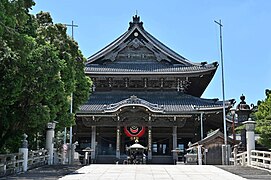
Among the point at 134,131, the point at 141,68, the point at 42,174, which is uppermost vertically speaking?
the point at 141,68

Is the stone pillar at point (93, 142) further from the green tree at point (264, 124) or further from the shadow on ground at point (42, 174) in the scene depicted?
the shadow on ground at point (42, 174)

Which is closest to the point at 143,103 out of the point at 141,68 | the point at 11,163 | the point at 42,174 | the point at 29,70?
the point at 141,68

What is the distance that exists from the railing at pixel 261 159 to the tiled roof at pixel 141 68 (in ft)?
49.7

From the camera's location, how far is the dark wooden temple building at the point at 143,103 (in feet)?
101

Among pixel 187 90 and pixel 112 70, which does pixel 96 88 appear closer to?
pixel 112 70

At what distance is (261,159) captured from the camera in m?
17.8

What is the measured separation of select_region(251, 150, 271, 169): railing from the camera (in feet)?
55.5

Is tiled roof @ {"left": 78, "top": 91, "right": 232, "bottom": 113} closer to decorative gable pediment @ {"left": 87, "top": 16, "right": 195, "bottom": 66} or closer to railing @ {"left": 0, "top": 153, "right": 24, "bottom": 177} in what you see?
decorative gable pediment @ {"left": 87, "top": 16, "right": 195, "bottom": 66}

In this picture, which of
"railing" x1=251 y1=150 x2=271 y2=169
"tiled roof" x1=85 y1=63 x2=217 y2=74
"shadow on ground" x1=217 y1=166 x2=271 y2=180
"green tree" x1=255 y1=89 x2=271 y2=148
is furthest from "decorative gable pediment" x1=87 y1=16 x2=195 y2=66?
"shadow on ground" x1=217 y1=166 x2=271 y2=180

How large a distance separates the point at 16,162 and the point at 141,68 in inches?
792

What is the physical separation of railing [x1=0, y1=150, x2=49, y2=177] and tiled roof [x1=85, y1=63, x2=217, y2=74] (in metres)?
14.6

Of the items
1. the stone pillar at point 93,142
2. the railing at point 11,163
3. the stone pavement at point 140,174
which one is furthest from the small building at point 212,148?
the railing at point 11,163

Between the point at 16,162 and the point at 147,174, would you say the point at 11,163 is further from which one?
the point at 147,174

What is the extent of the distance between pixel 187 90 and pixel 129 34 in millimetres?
7994
